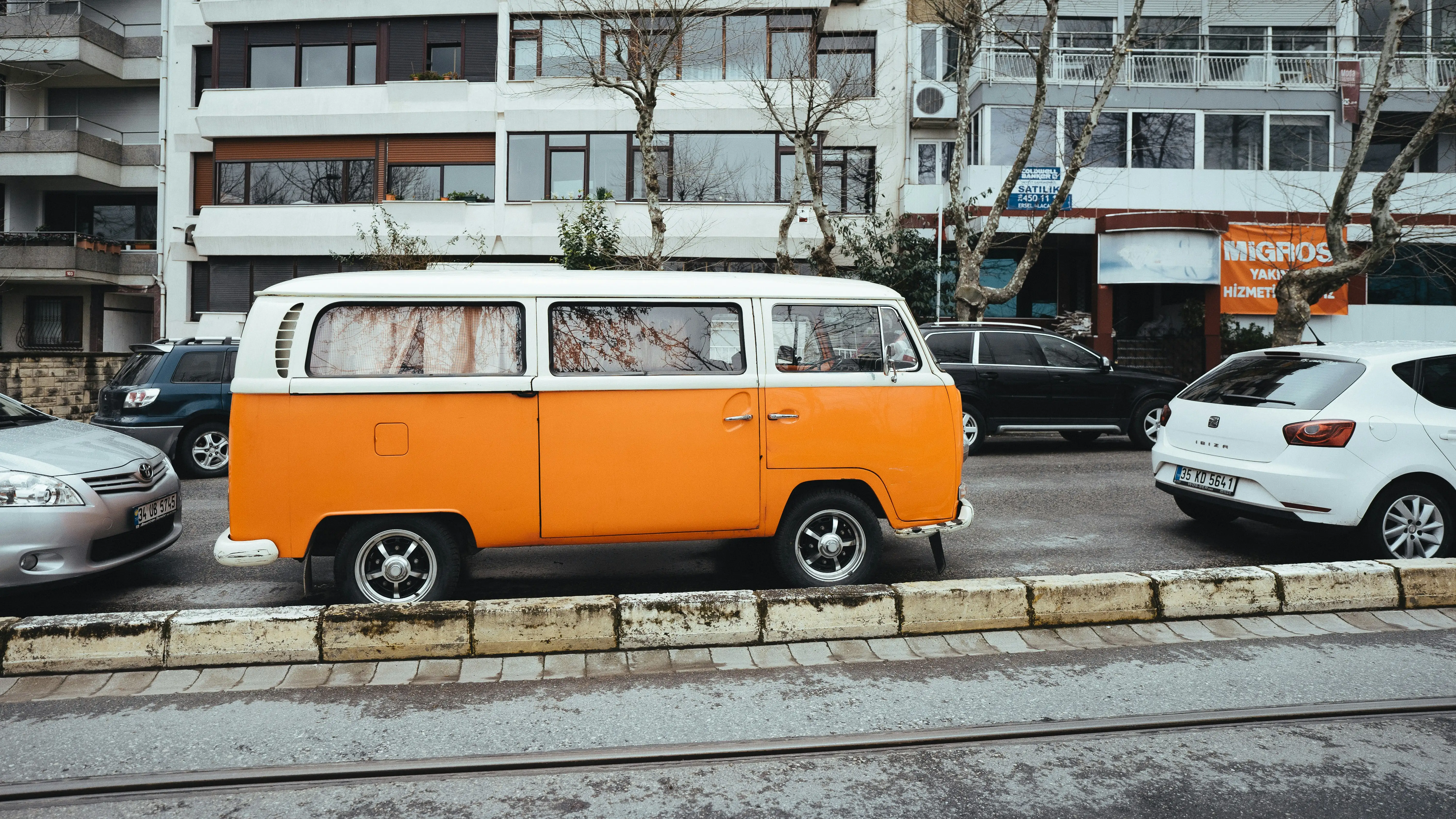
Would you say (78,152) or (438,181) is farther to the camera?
(78,152)

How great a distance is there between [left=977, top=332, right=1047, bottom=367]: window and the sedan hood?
10323 mm

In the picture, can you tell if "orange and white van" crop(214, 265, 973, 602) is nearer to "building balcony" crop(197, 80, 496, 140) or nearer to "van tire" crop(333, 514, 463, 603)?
"van tire" crop(333, 514, 463, 603)

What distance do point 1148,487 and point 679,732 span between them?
8.07 m

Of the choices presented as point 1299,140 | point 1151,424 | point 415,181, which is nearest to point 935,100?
point 1299,140

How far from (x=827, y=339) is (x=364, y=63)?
2413 cm

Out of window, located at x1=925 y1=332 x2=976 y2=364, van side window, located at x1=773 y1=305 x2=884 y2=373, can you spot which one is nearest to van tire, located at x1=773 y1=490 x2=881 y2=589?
van side window, located at x1=773 y1=305 x2=884 y2=373

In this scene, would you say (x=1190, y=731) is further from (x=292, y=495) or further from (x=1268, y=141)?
(x=1268, y=141)

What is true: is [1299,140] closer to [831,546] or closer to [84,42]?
[831,546]

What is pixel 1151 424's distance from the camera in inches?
547

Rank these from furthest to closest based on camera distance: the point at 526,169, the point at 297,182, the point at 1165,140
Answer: the point at 297,182
the point at 526,169
the point at 1165,140

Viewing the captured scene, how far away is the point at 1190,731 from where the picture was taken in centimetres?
407

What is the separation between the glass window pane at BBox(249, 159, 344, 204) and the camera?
83.6 feet

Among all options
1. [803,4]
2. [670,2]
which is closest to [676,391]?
[670,2]

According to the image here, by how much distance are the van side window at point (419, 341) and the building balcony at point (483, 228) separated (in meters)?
18.0
